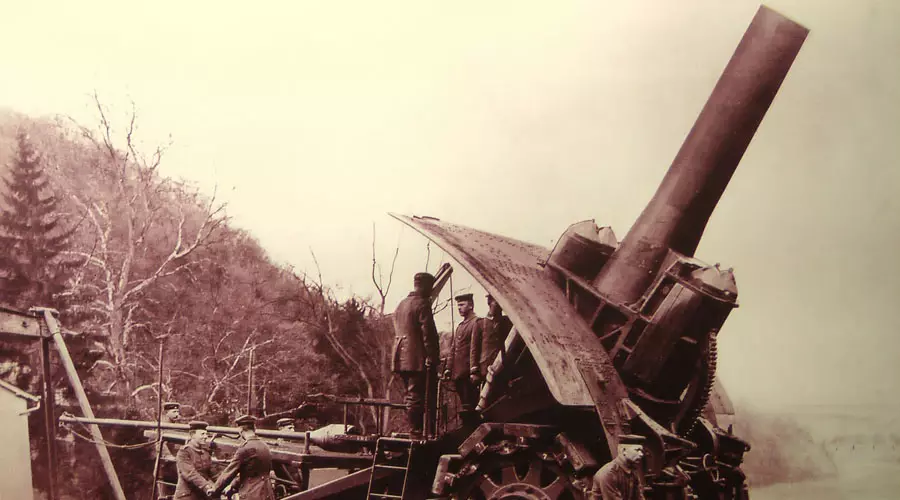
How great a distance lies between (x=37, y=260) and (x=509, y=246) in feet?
20.0

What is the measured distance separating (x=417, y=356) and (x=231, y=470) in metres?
1.62

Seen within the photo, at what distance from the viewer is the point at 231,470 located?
5.56 m

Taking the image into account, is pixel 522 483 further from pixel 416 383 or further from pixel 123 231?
pixel 123 231

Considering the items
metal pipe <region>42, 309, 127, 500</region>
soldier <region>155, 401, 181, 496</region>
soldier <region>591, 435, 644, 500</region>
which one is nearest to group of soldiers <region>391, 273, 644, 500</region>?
soldier <region>591, 435, 644, 500</region>

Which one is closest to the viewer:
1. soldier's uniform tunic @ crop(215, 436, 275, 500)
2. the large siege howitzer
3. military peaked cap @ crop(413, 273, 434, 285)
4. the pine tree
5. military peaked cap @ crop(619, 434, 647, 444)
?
military peaked cap @ crop(619, 434, 647, 444)

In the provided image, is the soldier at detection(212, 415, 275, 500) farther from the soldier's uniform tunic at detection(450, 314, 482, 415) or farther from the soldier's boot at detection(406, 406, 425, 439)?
the soldier's uniform tunic at detection(450, 314, 482, 415)

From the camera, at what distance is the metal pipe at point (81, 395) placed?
25.7ft

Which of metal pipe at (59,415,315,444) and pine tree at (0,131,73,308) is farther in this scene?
pine tree at (0,131,73,308)

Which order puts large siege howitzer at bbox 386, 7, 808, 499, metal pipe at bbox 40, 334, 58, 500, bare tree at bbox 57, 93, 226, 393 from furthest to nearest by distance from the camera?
1. bare tree at bbox 57, 93, 226, 393
2. metal pipe at bbox 40, 334, 58, 500
3. large siege howitzer at bbox 386, 7, 808, 499

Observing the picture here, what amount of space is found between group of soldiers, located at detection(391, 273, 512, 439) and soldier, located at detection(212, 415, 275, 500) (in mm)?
1148

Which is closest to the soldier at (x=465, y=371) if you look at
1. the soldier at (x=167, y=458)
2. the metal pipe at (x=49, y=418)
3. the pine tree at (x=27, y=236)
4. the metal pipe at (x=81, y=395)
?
the soldier at (x=167, y=458)

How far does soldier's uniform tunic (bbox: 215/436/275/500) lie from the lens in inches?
219

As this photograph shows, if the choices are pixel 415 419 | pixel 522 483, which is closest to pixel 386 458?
pixel 415 419

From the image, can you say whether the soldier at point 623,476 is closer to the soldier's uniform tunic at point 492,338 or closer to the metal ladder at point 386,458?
the soldier's uniform tunic at point 492,338
